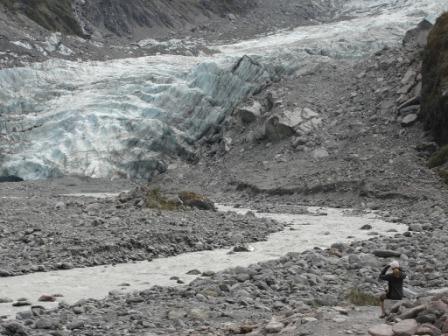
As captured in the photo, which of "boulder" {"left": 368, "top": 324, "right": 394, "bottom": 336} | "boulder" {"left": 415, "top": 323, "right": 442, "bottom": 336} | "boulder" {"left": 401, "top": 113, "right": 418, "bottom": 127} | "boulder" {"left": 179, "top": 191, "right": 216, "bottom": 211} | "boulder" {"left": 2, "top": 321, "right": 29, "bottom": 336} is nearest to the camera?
"boulder" {"left": 415, "top": 323, "right": 442, "bottom": 336}

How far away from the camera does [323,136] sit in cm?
3875

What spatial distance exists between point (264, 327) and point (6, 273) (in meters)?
7.25

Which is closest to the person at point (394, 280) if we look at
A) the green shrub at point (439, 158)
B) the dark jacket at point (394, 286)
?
the dark jacket at point (394, 286)

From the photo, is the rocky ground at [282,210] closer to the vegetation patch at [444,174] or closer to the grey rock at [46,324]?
the grey rock at [46,324]

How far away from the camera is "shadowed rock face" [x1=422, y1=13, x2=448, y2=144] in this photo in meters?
33.1

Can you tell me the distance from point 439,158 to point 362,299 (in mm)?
22908

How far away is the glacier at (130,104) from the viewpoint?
4619 centimetres

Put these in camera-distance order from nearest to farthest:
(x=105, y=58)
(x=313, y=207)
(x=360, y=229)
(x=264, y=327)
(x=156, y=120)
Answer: (x=264, y=327)
(x=360, y=229)
(x=313, y=207)
(x=156, y=120)
(x=105, y=58)

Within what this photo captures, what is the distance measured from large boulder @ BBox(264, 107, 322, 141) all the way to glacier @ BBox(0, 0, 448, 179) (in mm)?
6802

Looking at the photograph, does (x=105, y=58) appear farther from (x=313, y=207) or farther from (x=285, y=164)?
(x=313, y=207)

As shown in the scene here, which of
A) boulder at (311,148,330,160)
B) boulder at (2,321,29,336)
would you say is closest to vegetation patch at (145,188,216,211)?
boulder at (311,148,330,160)

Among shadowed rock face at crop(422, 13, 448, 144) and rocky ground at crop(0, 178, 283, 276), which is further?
shadowed rock face at crop(422, 13, 448, 144)

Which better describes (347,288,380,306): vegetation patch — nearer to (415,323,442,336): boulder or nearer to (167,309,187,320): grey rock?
(167,309,187,320): grey rock

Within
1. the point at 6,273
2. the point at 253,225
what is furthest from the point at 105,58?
the point at 6,273
